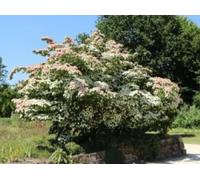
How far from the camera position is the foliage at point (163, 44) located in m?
31.1

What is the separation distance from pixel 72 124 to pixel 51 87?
1.22m

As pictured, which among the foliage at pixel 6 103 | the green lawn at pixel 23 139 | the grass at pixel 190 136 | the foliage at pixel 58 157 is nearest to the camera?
the foliage at pixel 58 157

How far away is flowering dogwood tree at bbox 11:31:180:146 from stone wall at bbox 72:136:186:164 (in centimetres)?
51

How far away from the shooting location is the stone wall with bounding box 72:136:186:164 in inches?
492

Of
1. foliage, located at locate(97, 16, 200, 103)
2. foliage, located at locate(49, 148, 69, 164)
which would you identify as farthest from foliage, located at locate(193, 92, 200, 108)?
foliage, located at locate(49, 148, 69, 164)

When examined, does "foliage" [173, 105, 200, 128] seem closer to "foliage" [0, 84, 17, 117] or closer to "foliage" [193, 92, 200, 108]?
"foliage" [193, 92, 200, 108]

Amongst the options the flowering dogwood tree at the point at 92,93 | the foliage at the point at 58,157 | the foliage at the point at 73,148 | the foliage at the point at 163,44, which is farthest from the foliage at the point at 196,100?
the foliage at the point at 58,157

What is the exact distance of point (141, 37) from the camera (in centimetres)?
3153

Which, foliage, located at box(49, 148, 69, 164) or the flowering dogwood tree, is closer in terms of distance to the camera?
foliage, located at box(49, 148, 69, 164)

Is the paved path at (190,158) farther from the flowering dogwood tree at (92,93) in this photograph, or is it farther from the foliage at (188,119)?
the foliage at (188,119)

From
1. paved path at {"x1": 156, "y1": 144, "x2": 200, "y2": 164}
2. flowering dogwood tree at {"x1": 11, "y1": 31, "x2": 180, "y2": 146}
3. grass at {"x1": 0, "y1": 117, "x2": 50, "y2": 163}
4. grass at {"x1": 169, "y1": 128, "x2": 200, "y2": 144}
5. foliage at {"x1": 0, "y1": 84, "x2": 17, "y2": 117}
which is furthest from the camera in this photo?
foliage at {"x1": 0, "y1": 84, "x2": 17, "y2": 117}

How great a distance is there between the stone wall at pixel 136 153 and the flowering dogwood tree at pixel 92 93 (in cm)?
51

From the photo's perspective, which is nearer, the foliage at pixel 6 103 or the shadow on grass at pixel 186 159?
the shadow on grass at pixel 186 159
